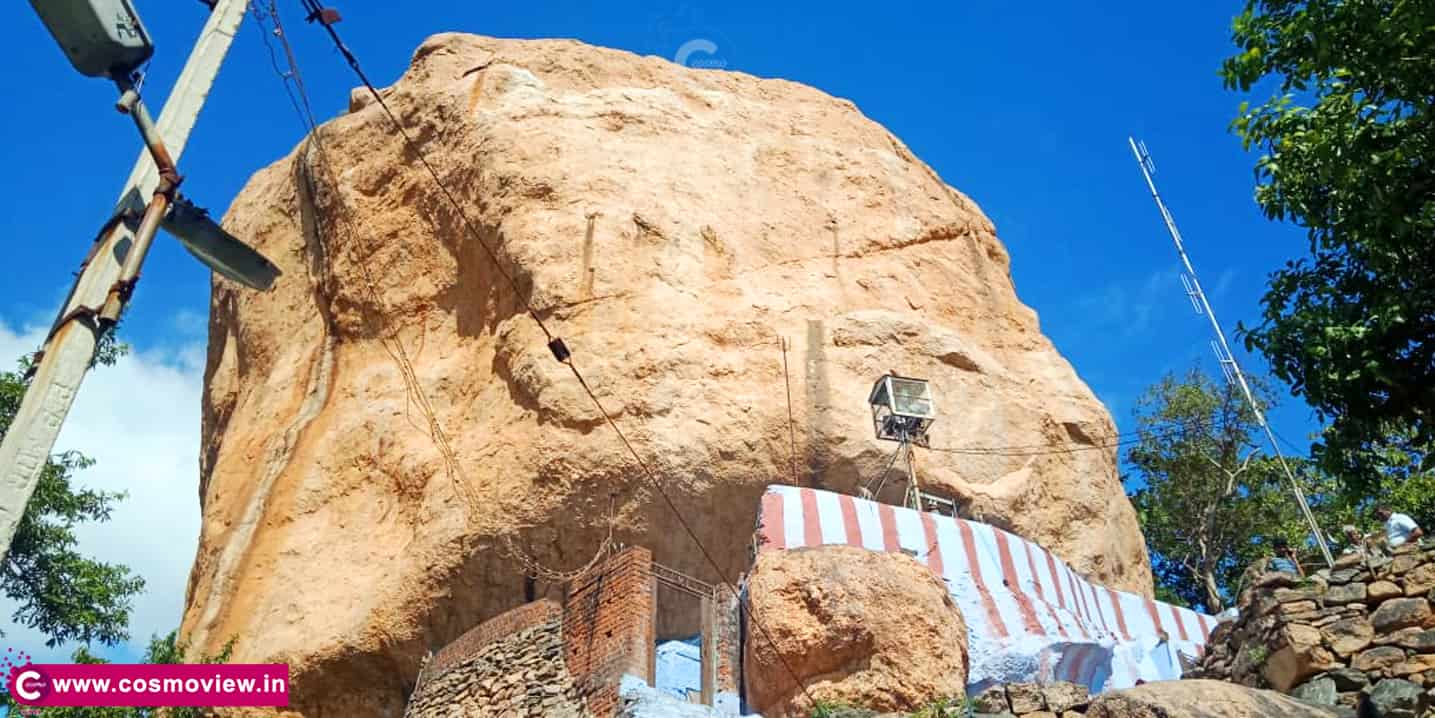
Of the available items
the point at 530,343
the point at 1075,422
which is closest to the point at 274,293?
the point at 530,343

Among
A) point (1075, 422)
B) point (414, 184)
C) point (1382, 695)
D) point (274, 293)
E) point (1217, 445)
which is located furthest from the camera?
point (1217, 445)

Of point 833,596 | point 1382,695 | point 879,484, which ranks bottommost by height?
point 1382,695

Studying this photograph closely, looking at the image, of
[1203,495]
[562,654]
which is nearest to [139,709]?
[562,654]

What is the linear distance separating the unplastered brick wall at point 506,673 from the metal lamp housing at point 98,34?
32.8 ft

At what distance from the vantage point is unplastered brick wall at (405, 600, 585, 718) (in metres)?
15.4

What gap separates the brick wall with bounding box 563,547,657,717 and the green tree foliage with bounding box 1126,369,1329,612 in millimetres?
16974

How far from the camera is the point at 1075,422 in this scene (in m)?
22.4

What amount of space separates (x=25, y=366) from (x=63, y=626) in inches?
146

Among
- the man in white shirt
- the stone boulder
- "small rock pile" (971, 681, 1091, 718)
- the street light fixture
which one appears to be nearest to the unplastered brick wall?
"small rock pile" (971, 681, 1091, 718)

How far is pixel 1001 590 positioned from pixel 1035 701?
18.2 feet

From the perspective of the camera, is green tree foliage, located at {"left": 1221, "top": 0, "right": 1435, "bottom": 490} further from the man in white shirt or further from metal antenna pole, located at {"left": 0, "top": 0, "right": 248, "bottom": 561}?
metal antenna pole, located at {"left": 0, "top": 0, "right": 248, "bottom": 561}

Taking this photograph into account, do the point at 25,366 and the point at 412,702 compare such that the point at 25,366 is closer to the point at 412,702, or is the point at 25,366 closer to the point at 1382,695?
the point at 412,702

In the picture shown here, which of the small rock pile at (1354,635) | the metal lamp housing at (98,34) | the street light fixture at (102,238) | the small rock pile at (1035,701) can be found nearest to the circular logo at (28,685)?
the street light fixture at (102,238)

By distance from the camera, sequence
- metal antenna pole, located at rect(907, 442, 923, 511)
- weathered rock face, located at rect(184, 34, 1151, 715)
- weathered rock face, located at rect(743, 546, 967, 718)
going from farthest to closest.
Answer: metal antenna pole, located at rect(907, 442, 923, 511) < weathered rock face, located at rect(184, 34, 1151, 715) < weathered rock face, located at rect(743, 546, 967, 718)
